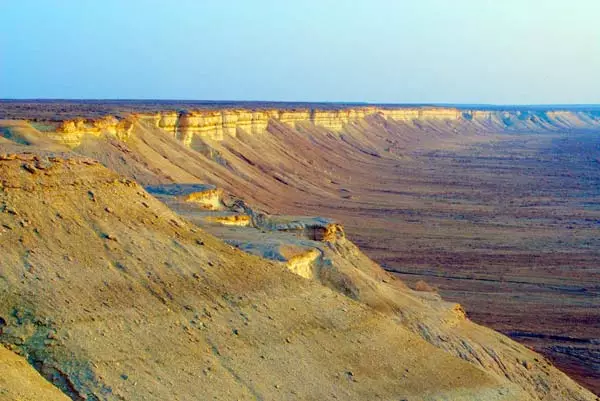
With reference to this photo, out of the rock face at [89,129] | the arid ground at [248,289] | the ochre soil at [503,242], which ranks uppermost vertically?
the rock face at [89,129]

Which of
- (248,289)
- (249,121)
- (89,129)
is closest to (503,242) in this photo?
(89,129)

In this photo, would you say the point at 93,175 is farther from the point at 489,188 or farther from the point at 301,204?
the point at 489,188

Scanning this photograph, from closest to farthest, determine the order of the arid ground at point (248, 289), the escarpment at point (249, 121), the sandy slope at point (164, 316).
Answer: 1. the sandy slope at point (164, 316)
2. the arid ground at point (248, 289)
3. the escarpment at point (249, 121)

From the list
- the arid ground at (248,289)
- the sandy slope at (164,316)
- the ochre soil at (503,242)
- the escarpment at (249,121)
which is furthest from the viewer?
the escarpment at (249,121)

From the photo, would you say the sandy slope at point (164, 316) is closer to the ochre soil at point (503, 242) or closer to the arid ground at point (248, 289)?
the arid ground at point (248, 289)

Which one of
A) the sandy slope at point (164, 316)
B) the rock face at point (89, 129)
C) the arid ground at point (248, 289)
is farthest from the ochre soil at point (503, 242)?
the rock face at point (89, 129)

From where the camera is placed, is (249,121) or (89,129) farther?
(249,121)

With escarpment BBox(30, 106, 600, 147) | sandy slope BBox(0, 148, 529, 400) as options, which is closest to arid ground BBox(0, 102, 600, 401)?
sandy slope BBox(0, 148, 529, 400)

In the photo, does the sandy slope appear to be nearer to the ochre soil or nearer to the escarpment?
the ochre soil

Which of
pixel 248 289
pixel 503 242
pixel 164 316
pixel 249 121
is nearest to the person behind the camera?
pixel 164 316

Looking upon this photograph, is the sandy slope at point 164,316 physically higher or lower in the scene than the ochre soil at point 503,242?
higher

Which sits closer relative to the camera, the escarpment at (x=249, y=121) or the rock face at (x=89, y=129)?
the rock face at (x=89, y=129)

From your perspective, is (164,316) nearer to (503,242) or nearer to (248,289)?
(248,289)
